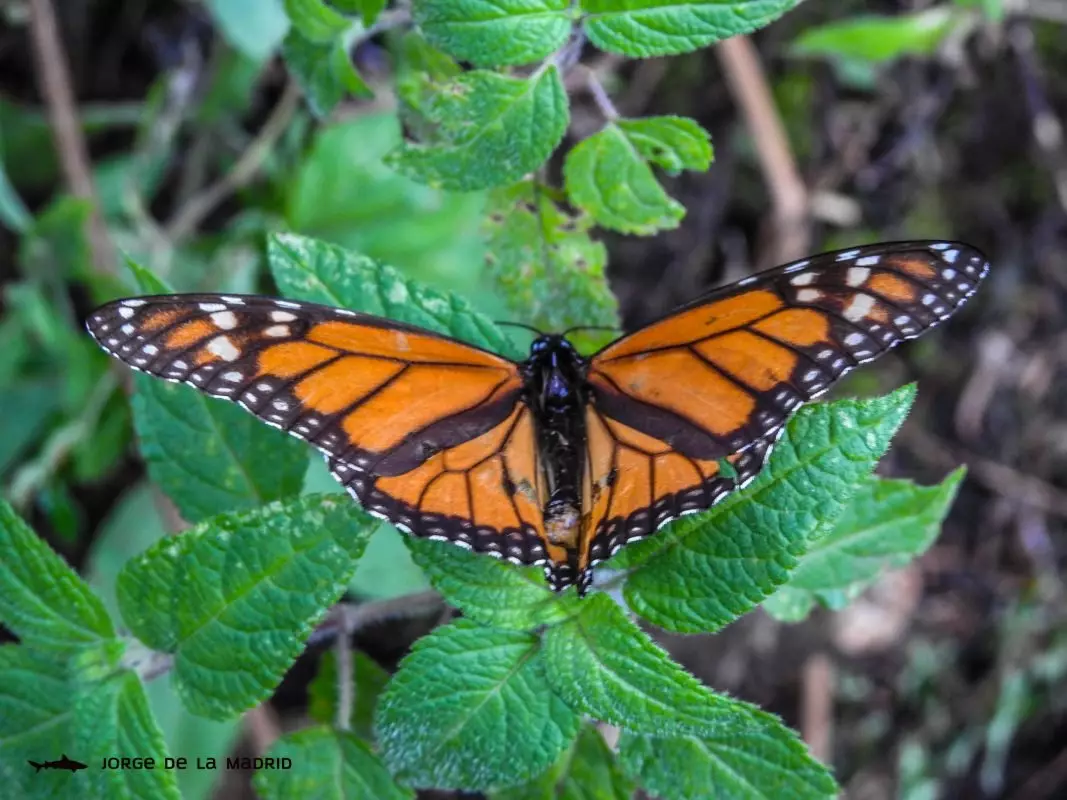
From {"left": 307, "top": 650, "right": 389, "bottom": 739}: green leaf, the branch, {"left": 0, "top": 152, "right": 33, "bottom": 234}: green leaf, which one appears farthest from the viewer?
the branch

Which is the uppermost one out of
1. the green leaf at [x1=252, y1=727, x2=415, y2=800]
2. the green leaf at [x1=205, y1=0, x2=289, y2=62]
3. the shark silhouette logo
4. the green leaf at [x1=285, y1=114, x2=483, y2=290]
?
the green leaf at [x1=205, y1=0, x2=289, y2=62]

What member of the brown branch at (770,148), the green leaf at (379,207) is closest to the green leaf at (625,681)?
the green leaf at (379,207)

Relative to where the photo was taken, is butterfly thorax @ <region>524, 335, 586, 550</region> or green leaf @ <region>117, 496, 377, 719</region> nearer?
green leaf @ <region>117, 496, 377, 719</region>

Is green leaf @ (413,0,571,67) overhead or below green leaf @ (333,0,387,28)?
below

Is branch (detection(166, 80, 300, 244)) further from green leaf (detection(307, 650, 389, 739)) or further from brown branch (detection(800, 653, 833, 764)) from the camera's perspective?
brown branch (detection(800, 653, 833, 764))

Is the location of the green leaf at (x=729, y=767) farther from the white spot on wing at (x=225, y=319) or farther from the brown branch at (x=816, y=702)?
the brown branch at (x=816, y=702)

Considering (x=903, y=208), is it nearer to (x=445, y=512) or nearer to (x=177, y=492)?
(x=445, y=512)

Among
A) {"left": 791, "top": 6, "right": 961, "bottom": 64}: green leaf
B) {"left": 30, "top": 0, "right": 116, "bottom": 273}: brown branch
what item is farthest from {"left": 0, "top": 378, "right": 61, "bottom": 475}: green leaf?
{"left": 791, "top": 6, "right": 961, "bottom": 64}: green leaf
